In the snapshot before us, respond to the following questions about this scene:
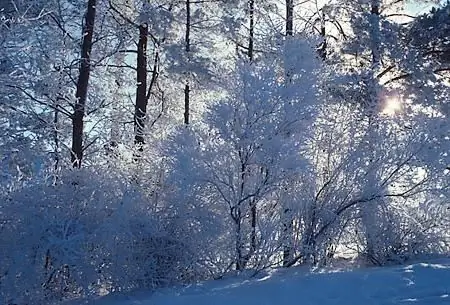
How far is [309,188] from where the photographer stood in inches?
437

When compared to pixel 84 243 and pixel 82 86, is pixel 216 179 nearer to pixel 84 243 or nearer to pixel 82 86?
pixel 84 243

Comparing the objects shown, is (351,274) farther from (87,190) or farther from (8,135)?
(8,135)

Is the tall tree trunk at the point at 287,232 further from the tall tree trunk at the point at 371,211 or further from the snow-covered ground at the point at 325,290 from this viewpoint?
the tall tree trunk at the point at 371,211

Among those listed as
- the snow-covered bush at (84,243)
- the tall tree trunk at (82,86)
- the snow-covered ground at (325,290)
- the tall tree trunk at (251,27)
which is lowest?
the snow-covered ground at (325,290)

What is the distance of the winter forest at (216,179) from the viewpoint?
387 inches

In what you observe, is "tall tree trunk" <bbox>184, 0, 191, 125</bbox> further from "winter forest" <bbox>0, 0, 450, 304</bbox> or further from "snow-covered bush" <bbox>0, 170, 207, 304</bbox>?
"snow-covered bush" <bbox>0, 170, 207, 304</bbox>

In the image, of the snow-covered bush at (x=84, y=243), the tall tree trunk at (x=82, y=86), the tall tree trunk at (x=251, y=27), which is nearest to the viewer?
the snow-covered bush at (x=84, y=243)

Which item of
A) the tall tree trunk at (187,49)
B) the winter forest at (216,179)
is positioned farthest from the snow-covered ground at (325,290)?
the tall tree trunk at (187,49)

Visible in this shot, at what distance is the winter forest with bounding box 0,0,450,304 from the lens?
9.82 m

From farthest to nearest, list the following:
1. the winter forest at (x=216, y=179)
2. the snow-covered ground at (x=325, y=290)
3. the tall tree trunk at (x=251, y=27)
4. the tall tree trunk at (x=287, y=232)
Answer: the tall tree trunk at (x=251, y=27) < the tall tree trunk at (x=287, y=232) < the winter forest at (x=216, y=179) < the snow-covered ground at (x=325, y=290)

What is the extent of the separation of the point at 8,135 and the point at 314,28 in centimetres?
764

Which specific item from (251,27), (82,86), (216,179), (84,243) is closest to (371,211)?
(216,179)

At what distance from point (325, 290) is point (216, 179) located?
8.49 feet

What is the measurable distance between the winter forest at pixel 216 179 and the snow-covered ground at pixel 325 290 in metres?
0.73
